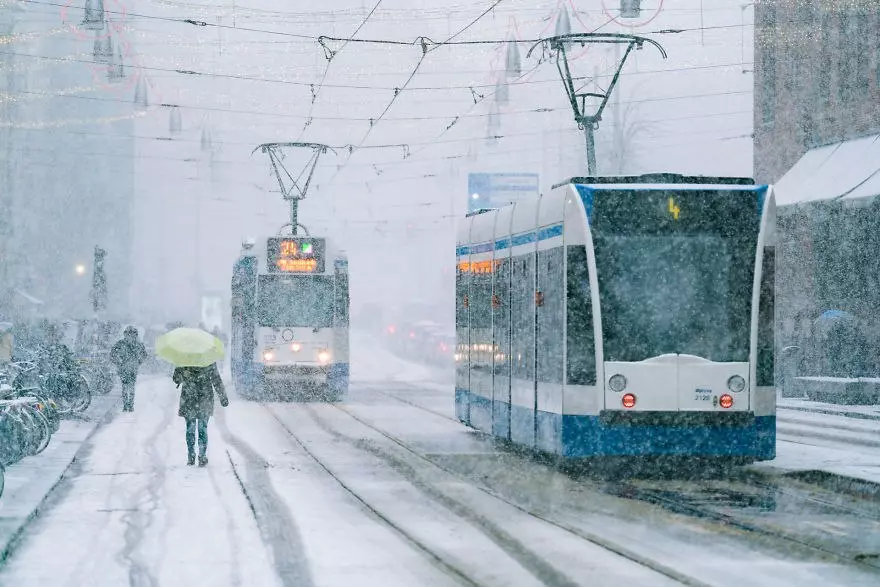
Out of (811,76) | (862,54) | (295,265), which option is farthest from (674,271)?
(811,76)

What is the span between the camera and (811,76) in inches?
1422

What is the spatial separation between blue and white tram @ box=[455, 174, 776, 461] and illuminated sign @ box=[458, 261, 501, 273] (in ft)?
10.5

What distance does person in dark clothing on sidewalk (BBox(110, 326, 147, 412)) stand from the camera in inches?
1092

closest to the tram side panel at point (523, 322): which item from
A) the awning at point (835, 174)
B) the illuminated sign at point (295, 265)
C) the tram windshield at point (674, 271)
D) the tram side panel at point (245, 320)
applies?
the tram windshield at point (674, 271)

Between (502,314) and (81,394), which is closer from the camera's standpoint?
(502,314)

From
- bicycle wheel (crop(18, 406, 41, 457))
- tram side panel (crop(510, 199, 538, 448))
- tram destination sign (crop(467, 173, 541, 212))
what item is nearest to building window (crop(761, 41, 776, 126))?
tram destination sign (crop(467, 173, 541, 212))

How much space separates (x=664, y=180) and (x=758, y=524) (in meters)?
4.66

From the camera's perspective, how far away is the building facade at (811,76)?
110 ft

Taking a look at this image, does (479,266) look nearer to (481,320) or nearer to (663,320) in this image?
(481,320)

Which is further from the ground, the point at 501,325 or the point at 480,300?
the point at 480,300

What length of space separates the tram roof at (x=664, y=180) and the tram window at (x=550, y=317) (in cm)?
79

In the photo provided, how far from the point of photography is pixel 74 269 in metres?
103

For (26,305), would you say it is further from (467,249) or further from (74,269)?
(467,249)

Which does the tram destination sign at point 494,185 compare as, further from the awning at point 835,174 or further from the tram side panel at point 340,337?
the tram side panel at point 340,337
